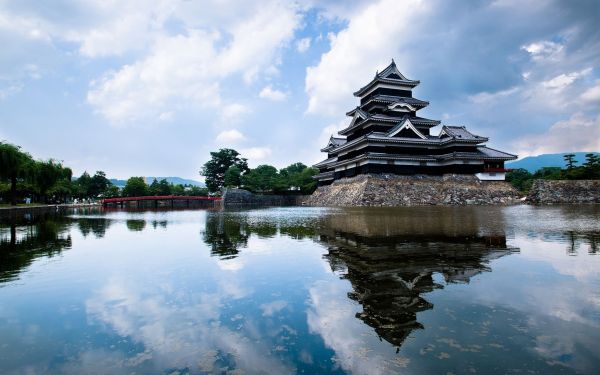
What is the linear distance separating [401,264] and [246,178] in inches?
2388

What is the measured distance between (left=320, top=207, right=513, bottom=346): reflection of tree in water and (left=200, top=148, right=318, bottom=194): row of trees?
49.4 meters

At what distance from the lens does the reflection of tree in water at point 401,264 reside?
16.1 feet

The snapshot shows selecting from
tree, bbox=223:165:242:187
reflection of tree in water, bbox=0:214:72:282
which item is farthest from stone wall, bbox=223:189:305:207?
reflection of tree in water, bbox=0:214:72:282

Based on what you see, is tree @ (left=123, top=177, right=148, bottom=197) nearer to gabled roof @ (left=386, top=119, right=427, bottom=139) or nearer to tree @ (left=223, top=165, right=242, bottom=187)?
tree @ (left=223, top=165, right=242, bottom=187)

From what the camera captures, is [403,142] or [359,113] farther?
[359,113]

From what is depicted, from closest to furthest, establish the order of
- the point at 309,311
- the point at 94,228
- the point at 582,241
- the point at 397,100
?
the point at 309,311
the point at 582,241
the point at 94,228
the point at 397,100

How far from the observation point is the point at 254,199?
198 feet

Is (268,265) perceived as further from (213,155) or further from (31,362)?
(213,155)

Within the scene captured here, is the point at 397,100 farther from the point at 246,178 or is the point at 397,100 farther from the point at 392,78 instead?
the point at 246,178

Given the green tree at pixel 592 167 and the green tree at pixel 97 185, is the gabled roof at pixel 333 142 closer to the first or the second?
the green tree at pixel 592 167

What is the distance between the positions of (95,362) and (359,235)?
10147 millimetres

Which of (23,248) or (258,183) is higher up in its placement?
(258,183)

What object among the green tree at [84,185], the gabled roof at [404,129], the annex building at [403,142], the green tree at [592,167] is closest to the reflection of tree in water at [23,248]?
the annex building at [403,142]

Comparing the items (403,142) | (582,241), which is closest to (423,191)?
(403,142)
